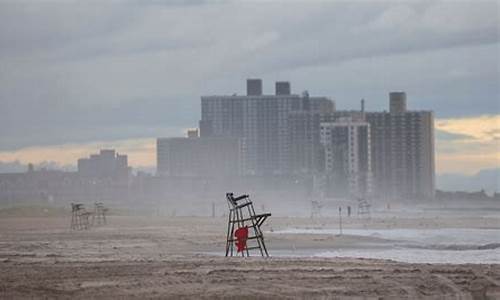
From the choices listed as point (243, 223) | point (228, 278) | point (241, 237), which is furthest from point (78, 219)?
point (228, 278)

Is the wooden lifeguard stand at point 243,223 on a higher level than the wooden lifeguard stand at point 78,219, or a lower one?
higher

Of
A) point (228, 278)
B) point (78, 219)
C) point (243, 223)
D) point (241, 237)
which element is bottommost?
point (78, 219)

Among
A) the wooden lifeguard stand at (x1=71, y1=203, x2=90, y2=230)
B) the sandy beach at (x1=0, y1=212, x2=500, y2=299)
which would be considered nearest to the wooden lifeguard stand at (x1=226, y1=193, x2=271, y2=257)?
the sandy beach at (x1=0, y1=212, x2=500, y2=299)

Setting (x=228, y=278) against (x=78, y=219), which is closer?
(x=228, y=278)

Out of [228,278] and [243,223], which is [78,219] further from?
[228,278]

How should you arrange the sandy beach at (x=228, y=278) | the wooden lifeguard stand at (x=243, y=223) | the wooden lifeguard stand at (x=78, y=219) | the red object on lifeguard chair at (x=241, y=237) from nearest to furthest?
the sandy beach at (x=228, y=278) < the red object on lifeguard chair at (x=241, y=237) < the wooden lifeguard stand at (x=243, y=223) < the wooden lifeguard stand at (x=78, y=219)

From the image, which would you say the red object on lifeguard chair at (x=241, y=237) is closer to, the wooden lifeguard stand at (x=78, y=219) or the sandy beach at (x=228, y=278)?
the sandy beach at (x=228, y=278)

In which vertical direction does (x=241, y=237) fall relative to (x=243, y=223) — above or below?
below

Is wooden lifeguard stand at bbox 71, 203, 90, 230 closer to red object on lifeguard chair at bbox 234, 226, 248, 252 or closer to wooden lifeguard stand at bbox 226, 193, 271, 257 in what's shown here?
wooden lifeguard stand at bbox 226, 193, 271, 257

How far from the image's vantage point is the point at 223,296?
2508 centimetres

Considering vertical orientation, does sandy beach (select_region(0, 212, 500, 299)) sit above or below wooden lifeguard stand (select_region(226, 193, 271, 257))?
below

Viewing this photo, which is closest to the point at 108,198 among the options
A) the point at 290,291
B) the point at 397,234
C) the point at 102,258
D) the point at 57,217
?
the point at 57,217

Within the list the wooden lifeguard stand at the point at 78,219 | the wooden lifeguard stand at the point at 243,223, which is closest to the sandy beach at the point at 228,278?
the wooden lifeguard stand at the point at 243,223

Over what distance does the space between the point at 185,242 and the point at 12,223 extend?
29.1 metres
